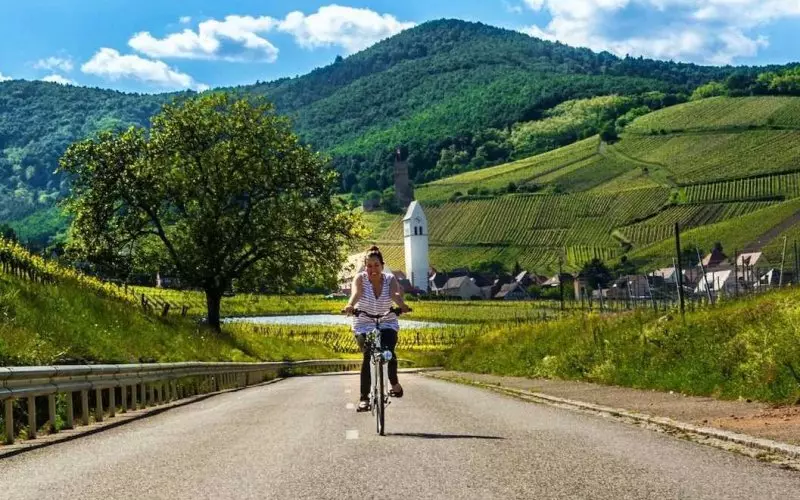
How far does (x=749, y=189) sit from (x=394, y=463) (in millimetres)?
149171

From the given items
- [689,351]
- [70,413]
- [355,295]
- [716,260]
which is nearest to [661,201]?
[716,260]

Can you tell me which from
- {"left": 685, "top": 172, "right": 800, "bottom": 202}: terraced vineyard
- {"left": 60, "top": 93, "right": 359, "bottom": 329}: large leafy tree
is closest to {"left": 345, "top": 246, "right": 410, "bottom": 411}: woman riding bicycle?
{"left": 60, "top": 93, "right": 359, "bottom": 329}: large leafy tree

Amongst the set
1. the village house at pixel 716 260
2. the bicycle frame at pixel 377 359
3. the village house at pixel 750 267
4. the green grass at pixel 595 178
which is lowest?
the bicycle frame at pixel 377 359

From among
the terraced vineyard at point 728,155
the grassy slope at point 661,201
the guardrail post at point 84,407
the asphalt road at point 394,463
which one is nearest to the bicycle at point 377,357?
the asphalt road at point 394,463

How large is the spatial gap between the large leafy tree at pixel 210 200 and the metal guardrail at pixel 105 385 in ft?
50.0

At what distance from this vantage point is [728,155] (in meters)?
173

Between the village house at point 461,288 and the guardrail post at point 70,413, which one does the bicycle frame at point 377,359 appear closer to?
the guardrail post at point 70,413

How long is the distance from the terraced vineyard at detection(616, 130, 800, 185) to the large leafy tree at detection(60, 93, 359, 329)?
4737 inches

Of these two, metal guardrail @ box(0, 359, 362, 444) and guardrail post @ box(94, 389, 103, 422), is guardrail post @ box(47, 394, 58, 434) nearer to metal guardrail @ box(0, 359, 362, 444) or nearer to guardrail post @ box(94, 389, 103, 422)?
metal guardrail @ box(0, 359, 362, 444)

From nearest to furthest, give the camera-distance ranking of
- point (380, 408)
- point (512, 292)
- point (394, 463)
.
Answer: point (394, 463) < point (380, 408) < point (512, 292)

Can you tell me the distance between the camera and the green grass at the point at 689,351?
640 inches

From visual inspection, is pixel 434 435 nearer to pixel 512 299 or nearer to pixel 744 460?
pixel 744 460

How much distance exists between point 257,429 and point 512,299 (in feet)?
455

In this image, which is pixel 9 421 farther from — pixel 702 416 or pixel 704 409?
pixel 704 409
